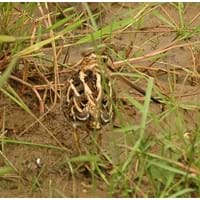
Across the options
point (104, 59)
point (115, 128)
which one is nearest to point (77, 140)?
point (115, 128)

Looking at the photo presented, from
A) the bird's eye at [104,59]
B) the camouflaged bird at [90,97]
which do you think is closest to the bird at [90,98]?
the camouflaged bird at [90,97]

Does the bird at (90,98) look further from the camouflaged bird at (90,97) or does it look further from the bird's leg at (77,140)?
the bird's leg at (77,140)

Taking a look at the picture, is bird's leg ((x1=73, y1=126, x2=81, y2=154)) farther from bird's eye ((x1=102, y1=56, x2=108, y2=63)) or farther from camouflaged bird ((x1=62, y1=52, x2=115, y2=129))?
bird's eye ((x1=102, y1=56, x2=108, y2=63))

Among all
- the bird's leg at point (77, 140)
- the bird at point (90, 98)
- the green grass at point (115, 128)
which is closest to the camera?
the green grass at point (115, 128)

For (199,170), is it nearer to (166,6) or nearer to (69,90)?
(69,90)

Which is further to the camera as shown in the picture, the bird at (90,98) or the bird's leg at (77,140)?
the bird's leg at (77,140)

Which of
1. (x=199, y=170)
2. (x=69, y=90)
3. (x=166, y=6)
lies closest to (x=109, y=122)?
(x=69, y=90)

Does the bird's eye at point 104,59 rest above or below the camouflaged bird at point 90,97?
above

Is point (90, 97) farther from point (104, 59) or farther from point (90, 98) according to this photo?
point (104, 59)
